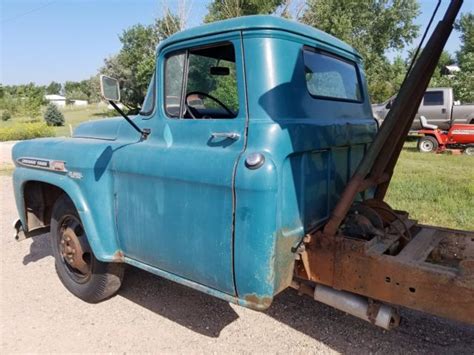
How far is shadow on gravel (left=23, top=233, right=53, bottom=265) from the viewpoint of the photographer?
483 centimetres

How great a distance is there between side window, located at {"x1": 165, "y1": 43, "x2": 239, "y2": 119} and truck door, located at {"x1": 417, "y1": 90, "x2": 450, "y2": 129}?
47.3 ft

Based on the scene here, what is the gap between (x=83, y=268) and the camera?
3.71 meters

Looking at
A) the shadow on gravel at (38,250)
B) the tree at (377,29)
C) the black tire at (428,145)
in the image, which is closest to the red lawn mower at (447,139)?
the black tire at (428,145)

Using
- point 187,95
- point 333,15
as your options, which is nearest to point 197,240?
point 187,95

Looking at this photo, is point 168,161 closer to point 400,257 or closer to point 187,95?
point 187,95

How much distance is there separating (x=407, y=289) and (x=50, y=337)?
2674 mm

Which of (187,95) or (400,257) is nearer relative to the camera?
(400,257)

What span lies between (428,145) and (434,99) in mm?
3794

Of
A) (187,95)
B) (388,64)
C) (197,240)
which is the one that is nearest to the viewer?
(197,240)

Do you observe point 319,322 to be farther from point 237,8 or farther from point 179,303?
point 237,8

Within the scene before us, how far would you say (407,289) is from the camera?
2205 mm

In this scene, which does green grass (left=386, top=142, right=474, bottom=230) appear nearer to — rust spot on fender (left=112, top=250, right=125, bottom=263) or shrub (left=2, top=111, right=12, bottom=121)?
rust spot on fender (left=112, top=250, right=125, bottom=263)

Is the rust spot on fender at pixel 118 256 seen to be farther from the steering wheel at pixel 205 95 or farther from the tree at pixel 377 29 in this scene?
the tree at pixel 377 29

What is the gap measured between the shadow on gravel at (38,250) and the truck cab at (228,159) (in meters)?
1.62
